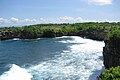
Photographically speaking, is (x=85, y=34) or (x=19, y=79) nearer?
(x=19, y=79)

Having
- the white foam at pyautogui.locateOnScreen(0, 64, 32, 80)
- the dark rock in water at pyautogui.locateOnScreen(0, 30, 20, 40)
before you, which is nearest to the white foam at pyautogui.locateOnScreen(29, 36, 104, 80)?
the white foam at pyautogui.locateOnScreen(0, 64, 32, 80)

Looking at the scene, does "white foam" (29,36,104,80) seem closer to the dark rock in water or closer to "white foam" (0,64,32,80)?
"white foam" (0,64,32,80)

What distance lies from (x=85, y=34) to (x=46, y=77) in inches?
4445

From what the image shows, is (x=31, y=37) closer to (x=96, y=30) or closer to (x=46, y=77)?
(x=96, y=30)

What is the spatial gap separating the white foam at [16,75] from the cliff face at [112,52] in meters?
17.9

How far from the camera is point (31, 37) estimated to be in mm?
160875

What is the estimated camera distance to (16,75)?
55.7m

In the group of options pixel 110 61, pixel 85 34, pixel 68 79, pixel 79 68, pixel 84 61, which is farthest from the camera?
pixel 85 34

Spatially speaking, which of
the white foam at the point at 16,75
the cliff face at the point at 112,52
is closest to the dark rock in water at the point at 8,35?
the white foam at the point at 16,75

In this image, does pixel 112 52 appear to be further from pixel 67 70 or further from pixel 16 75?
pixel 16 75

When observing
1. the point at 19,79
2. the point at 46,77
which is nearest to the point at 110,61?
the point at 46,77

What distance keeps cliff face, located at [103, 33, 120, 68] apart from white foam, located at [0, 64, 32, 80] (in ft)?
58.7

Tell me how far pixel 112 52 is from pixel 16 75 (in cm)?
2232

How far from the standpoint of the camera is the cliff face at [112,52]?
167 ft
